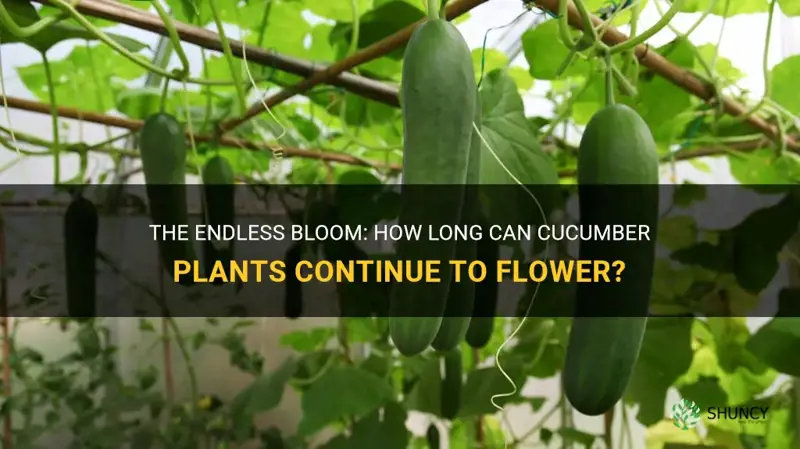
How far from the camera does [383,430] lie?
865 millimetres

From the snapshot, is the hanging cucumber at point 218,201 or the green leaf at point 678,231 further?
the green leaf at point 678,231

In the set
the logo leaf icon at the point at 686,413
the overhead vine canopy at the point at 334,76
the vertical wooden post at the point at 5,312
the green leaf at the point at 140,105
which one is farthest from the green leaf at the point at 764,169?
the vertical wooden post at the point at 5,312

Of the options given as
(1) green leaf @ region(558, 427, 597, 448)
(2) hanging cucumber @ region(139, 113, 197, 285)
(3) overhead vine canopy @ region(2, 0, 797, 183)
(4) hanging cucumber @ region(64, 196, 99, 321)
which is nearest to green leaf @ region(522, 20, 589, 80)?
(3) overhead vine canopy @ region(2, 0, 797, 183)

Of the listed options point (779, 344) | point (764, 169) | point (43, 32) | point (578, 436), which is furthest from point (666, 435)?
point (43, 32)

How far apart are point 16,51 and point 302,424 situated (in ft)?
2.42

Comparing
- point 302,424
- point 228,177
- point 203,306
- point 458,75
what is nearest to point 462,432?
point 302,424

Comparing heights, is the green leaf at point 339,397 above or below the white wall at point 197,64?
below

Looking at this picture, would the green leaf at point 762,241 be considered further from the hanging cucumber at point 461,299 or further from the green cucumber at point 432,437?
the hanging cucumber at point 461,299

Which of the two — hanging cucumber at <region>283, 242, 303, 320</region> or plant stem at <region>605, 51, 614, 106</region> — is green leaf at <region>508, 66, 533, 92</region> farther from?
plant stem at <region>605, 51, 614, 106</region>

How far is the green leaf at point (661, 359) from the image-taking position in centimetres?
78

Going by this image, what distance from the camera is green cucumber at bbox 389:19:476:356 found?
0.29m

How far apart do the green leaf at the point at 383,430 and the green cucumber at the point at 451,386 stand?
0.06m

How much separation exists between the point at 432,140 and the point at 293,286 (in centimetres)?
45

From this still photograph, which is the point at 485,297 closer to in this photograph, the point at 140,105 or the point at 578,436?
the point at 578,436
